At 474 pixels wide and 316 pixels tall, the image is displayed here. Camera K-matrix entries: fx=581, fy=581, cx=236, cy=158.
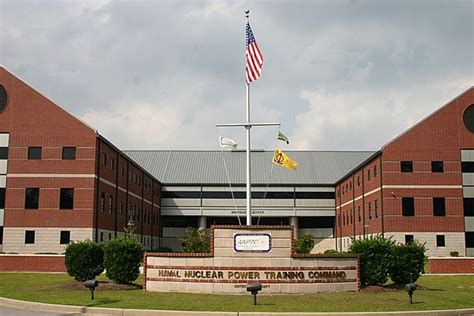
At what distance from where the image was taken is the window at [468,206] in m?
51.3

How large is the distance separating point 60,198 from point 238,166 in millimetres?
40762

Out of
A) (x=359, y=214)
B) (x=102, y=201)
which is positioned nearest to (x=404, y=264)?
(x=102, y=201)

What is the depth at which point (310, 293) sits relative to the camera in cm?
2197

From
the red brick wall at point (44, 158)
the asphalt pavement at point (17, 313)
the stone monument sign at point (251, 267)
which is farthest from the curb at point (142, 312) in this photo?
the red brick wall at point (44, 158)

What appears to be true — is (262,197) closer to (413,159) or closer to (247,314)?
(413,159)

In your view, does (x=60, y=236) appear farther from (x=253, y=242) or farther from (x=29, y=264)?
(x=253, y=242)

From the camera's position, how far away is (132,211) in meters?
60.2

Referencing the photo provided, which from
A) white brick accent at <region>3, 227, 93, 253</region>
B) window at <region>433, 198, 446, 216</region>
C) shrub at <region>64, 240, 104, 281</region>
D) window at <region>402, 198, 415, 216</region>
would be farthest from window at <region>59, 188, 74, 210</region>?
window at <region>433, 198, 446, 216</region>

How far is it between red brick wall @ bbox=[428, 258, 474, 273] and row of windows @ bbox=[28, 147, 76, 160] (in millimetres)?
28273

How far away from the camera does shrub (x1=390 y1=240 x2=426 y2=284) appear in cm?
2470

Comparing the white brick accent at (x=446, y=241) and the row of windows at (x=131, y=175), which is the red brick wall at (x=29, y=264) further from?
the white brick accent at (x=446, y=241)

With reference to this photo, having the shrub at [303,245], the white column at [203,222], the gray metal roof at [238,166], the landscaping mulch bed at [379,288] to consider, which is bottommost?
the landscaping mulch bed at [379,288]

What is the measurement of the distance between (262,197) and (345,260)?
186 ft

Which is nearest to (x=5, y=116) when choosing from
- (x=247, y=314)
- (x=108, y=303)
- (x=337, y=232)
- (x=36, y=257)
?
(x=36, y=257)
